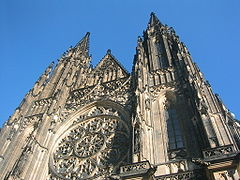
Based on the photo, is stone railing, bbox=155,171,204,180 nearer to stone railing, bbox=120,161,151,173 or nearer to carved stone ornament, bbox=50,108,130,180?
stone railing, bbox=120,161,151,173

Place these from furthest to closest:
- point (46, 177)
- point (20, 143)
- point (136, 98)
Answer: point (20, 143)
point (136, 98)
point (46, 177)

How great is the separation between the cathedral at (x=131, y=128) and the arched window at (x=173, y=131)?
4 centimetres

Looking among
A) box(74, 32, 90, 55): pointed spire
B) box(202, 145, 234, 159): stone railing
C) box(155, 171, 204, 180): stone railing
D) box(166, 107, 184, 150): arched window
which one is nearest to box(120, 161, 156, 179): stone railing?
box(155, 171, 204, 180): stone railing

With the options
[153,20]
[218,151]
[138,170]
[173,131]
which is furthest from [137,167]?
[153,20]

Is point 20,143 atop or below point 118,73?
below

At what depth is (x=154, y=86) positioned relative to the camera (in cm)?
1592

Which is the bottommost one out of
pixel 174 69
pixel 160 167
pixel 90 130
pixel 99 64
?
pixel 160 167

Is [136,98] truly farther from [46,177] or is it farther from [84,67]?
[84,67]

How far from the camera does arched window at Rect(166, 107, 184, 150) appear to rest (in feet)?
40.5

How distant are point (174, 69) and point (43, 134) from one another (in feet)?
27.8

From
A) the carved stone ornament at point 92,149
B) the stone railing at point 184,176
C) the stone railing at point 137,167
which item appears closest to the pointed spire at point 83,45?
the carved stone ornament at point 92,149

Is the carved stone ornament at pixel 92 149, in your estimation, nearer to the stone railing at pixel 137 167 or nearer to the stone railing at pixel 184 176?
the stone railing at pixel 137 167

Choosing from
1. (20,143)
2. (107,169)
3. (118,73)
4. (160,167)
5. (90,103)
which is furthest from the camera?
(118,73)

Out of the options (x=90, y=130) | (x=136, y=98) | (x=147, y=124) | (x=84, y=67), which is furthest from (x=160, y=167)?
(x=84, y=67)
